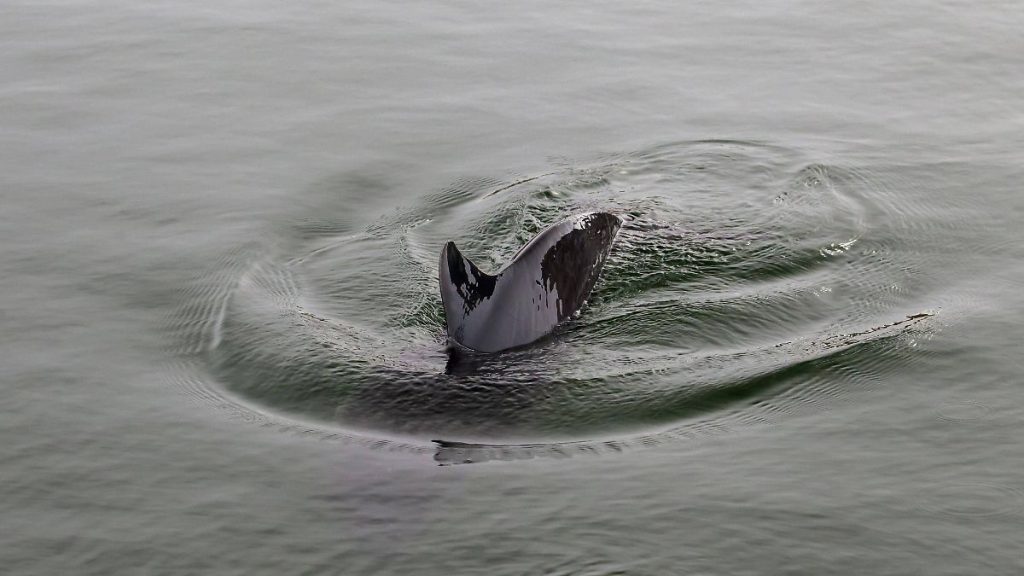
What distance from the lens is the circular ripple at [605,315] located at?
7352 mm

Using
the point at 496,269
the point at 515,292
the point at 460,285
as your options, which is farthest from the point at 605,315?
the point at 460,285

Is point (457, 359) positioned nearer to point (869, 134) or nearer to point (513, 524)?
point (513, 524)

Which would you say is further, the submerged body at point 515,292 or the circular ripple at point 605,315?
the submerged body at point 515,292

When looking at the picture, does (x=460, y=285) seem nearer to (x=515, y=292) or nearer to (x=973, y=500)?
(x=515, y=292)

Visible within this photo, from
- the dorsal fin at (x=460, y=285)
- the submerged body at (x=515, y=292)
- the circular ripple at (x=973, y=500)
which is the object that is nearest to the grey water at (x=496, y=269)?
the circular ripple at (x=973, y=500)

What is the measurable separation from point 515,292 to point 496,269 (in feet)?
6.18

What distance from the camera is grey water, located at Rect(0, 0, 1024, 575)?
6.36 m

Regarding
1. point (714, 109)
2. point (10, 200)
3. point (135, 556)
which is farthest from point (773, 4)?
point (135, 556)

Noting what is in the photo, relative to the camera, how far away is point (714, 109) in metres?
13.2

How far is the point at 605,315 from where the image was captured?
8.55m

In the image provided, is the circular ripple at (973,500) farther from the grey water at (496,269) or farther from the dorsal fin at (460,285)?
the dorsal fin at (460,285)

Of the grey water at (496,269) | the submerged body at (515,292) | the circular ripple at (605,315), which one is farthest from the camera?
the submerged body at (515,292)

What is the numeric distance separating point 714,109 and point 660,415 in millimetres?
6400

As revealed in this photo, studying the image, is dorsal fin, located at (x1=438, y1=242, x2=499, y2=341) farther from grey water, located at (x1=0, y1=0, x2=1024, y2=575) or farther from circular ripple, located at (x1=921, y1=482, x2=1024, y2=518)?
circular ripple, located at (x1=921, y1=482, x2=1024, y2=518)
